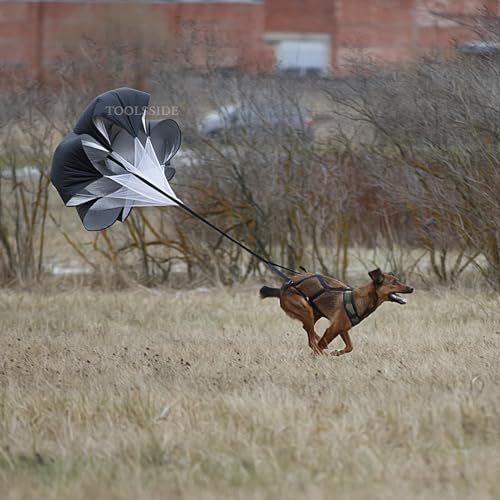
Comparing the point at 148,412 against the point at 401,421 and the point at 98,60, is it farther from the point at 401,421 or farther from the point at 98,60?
the point at 98,60

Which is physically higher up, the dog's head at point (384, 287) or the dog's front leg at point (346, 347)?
the dog's head at point (384, 287)

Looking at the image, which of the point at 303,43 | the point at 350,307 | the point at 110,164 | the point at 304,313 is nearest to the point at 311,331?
the point at 304,313

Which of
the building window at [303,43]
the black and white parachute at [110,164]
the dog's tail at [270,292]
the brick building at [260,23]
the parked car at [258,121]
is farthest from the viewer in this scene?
the building window at [303,43]

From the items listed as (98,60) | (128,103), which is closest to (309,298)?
(128,103)

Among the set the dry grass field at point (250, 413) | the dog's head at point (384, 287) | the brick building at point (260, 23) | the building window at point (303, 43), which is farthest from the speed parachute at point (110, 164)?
the building window at point (303, 43)

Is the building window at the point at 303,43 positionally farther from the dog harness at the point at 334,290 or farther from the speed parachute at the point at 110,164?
the dog harness at the point at 334,290

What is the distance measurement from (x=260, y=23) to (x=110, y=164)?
1160 inches

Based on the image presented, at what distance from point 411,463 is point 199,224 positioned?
35.0ft

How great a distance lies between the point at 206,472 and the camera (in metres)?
6.77

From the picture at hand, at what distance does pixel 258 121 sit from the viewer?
1681 cm

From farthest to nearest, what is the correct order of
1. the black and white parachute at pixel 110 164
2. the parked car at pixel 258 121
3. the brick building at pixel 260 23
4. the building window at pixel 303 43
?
1. the building window at pixel 303 43
2. the brick building at pixel 260 23
3. the parked car at pixel 258 121
4. the black and white parachute at pixel 110 164

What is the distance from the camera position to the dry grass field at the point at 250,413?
6520mm

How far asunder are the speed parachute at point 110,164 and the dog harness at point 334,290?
0.21 meters

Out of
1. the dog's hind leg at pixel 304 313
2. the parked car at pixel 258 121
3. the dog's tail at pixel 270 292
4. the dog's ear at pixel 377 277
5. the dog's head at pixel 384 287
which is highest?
the parked car at pixel 258 121
